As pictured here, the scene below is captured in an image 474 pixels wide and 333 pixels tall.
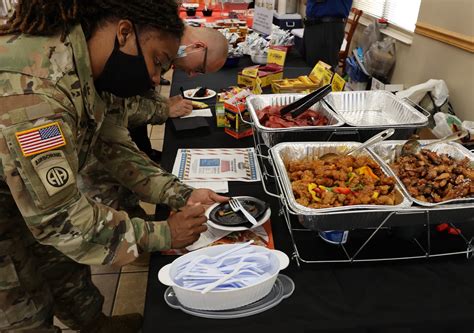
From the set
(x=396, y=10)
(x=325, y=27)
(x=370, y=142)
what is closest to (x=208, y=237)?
(x=370, y=142)

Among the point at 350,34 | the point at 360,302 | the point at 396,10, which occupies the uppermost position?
→ the point at 396,10

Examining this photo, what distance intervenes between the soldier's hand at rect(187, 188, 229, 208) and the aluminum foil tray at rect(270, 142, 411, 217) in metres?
0.17

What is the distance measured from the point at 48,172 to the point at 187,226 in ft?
1.02

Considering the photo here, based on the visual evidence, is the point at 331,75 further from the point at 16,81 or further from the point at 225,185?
the point at 16,81

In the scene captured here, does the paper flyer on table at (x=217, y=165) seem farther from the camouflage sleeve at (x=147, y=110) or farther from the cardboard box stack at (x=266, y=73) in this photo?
the cardboard box stack at (x=266, y=73)

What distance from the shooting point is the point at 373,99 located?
1.42m

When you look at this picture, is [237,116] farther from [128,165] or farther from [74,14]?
[74,14]

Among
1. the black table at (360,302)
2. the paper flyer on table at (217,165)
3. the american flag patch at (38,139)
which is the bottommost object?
the black table at (360,302)

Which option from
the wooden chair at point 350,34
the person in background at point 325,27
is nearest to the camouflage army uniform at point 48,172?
the person in background at point 325,27

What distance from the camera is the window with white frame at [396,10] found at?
3024mm

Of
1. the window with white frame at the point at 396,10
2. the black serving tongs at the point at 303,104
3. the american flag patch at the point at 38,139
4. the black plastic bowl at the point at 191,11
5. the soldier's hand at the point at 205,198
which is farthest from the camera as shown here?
the black plastic bowl at the point at 191,11

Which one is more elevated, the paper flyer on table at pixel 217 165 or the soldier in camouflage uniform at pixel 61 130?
the soldier in camouflage uniform at pixel 61 130

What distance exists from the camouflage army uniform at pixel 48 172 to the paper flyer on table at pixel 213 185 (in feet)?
0.97

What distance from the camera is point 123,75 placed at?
29.4 inches
